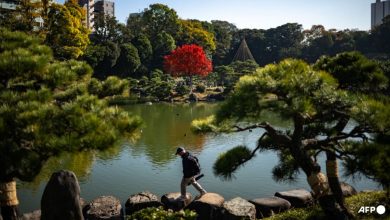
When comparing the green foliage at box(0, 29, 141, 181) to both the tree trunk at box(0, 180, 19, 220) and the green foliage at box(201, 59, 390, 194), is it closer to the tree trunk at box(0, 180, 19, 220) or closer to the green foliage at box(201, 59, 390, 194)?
the tree trunk at box(0, 180, 19, 220)

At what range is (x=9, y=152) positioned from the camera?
20.1 feet

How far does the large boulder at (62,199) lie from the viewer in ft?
23.8

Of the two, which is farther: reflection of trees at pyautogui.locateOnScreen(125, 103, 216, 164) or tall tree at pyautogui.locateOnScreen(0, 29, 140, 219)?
reflection of trees at pyautogui.locateOnScreen(125, 103, 216, 164)

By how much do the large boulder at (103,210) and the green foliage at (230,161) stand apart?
2882 mm

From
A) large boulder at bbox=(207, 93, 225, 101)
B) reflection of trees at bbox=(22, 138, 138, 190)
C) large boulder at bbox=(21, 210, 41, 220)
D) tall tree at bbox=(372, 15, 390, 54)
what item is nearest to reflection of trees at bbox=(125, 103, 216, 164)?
reflection of trees at bbox=(22, 138, 138, 190)

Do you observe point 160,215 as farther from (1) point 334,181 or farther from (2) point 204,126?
(1) point 334,181

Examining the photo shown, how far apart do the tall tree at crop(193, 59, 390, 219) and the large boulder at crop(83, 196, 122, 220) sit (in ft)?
9.62

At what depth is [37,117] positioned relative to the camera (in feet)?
19.3

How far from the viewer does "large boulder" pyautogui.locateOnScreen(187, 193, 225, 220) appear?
28.9ft

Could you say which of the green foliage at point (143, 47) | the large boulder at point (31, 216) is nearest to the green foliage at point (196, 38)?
the green foliage at point (143, 47)

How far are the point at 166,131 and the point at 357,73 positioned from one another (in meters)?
18.8

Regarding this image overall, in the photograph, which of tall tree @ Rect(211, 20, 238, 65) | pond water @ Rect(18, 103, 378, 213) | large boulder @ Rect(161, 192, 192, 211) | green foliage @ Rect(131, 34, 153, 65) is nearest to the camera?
large boulder @ Rect(161, 192, 192, 211)

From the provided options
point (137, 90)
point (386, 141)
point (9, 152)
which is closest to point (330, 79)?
point (386, 141)

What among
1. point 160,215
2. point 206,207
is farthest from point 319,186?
point 160,215
